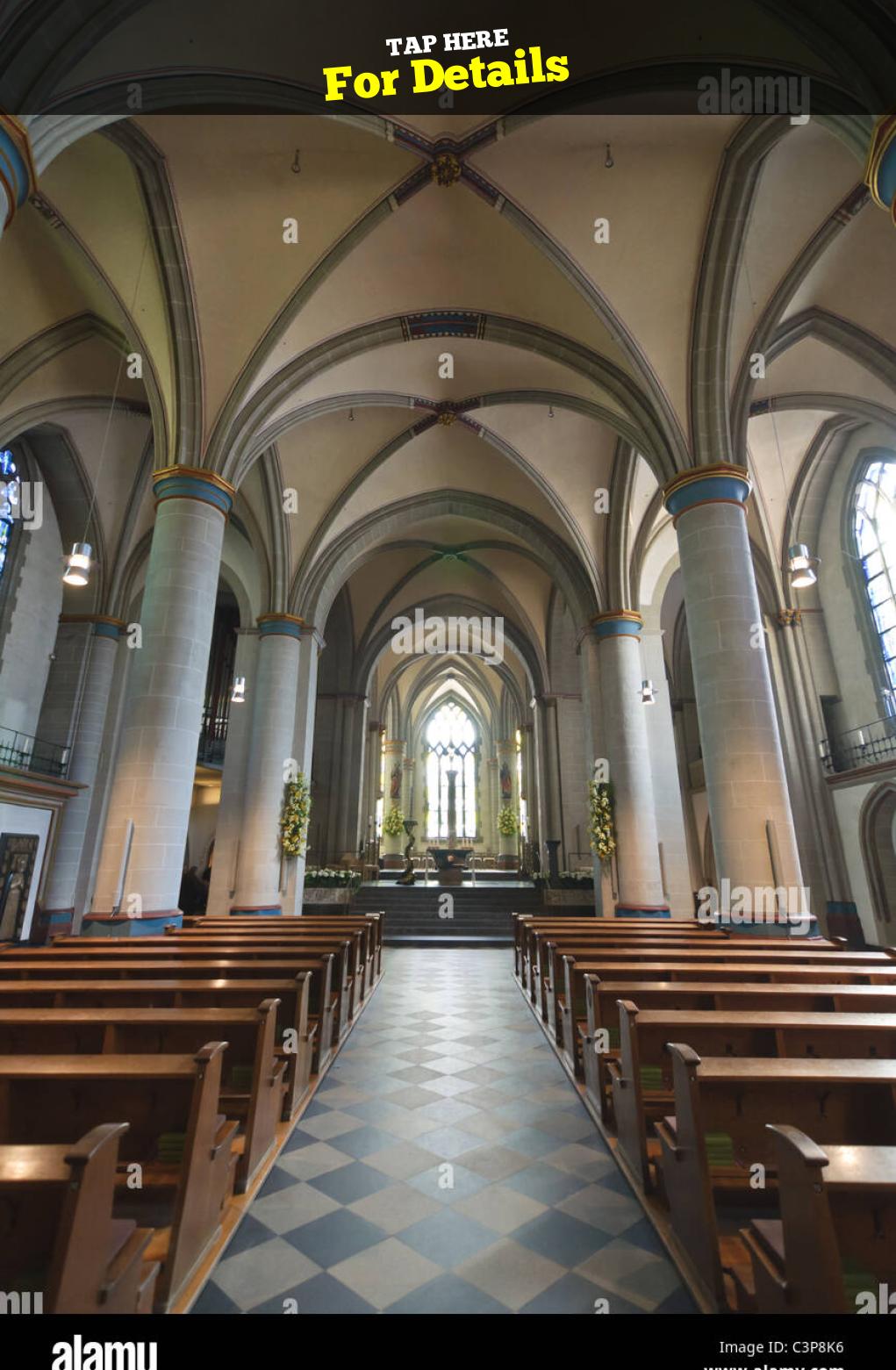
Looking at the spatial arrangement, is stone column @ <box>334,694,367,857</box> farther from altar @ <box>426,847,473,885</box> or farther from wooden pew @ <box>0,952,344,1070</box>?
wooden pew @ <box>0,952,344,1070</box>

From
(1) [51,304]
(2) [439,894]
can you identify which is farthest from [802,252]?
(2) [439,894]

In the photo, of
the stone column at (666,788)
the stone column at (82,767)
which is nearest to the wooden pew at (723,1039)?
the stone column at (666,788)

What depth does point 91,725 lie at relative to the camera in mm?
12781

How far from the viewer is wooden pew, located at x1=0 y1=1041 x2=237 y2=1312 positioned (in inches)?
79.6

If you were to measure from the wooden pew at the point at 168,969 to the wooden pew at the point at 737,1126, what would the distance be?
2.30m

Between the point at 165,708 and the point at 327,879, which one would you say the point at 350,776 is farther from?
the point at 165,708

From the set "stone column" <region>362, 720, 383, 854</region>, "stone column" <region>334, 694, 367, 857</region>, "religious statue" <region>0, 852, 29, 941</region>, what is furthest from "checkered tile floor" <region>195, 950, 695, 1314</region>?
"stone column" <region>362, 720, 383, 854</region>

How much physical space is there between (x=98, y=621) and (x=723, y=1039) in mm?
13621

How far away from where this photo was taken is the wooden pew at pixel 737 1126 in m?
2.03

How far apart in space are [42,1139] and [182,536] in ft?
22.3

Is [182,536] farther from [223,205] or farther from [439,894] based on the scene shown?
[439,894]

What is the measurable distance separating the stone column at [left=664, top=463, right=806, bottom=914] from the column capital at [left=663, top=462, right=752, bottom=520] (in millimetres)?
11

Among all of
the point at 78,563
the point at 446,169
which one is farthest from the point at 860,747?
the point at 78,563

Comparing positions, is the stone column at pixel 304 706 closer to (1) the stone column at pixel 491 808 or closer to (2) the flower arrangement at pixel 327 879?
(2) the flower arrangement at pixel 327 879
